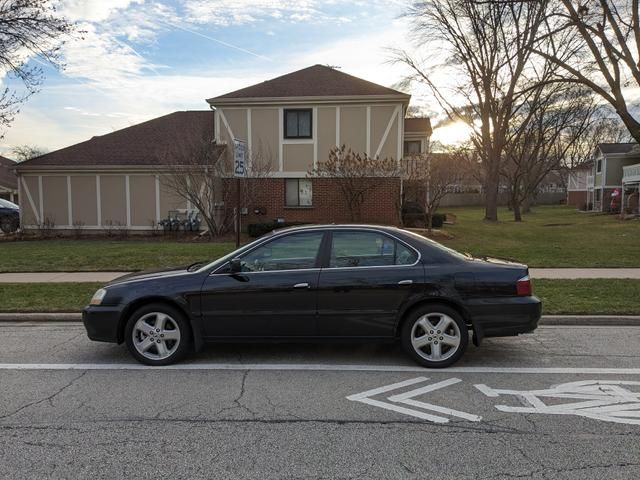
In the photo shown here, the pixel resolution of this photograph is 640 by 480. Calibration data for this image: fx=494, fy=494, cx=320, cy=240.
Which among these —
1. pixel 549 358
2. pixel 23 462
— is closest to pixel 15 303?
pixel 23 462

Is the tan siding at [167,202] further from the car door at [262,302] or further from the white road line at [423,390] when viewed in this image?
the white road line at [423,390]

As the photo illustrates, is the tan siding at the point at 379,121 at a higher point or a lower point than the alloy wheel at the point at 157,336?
higher

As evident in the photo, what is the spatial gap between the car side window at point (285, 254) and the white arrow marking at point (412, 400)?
1503 millimetres

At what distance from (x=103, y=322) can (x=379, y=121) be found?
16598 mm

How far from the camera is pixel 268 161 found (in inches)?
811

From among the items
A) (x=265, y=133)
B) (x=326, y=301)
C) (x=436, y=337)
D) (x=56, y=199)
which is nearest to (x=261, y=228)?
(x=265, y=133)

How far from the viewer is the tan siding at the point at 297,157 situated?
20.7 metres

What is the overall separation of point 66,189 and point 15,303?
14.0 meters

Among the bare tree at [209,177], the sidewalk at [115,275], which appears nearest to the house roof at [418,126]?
the bare tree at [209,177]

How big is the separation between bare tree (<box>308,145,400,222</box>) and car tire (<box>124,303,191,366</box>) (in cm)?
→ 1399

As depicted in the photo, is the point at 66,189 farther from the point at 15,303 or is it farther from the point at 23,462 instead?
the point at 23,462

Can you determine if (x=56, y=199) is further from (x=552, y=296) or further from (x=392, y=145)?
(x=552, y=296)

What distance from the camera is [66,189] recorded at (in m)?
20.5

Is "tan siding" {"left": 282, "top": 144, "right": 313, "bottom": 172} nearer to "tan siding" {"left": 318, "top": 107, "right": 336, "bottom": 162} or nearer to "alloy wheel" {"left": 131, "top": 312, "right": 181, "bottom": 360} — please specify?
"tan siding" {"left": 318, "top": 107, "right": 336, "bottom": 162}
